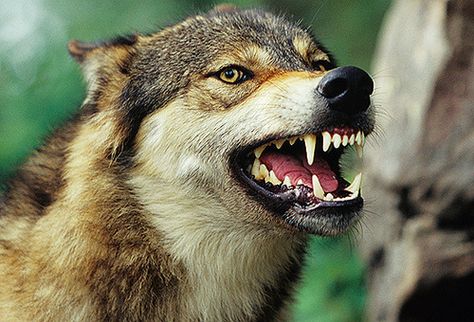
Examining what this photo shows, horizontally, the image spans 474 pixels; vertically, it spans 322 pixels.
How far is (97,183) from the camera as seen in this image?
3904 millimetres

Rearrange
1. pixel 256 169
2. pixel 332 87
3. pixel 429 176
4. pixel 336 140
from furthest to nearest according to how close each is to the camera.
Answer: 1. pixel 429 176
2. pixel 256 169
3. pixel 336 140
4. pixel 332 87

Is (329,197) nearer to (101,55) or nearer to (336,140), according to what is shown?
(336,140)

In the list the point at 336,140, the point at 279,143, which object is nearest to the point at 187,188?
the point at 279,143

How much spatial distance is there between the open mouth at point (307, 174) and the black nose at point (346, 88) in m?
0.11

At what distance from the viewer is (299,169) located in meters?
3.78

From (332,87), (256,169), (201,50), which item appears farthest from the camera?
(201,50)

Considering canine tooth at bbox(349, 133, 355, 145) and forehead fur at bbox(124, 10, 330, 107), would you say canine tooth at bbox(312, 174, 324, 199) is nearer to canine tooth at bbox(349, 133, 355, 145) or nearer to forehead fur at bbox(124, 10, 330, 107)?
canine tooth at bbox(349, 133, 355, 145)

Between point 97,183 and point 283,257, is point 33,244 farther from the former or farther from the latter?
point 283,257

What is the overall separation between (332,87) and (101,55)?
3.85 ft

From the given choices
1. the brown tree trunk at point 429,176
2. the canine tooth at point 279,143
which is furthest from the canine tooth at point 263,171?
the brown tree trunk at point 429,176

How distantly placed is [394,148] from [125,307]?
10.1ft

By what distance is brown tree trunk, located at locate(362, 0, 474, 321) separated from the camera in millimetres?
5641

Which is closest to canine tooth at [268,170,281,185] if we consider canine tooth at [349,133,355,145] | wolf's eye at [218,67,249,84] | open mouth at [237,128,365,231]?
open mouth at [237,128,365,231]

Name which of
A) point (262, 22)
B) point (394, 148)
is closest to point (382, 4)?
point (394, 148)
